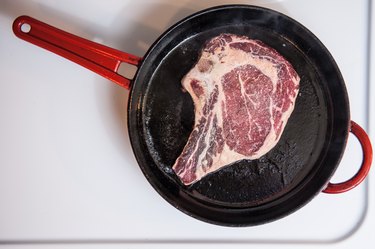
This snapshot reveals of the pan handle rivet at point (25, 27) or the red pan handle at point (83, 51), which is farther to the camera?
the pan handle rivet at point (25, 27)

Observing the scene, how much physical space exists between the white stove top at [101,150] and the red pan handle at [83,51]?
0.47 ft

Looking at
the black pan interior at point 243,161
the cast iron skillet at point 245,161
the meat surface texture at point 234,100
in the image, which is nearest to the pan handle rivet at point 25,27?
the cast iron skillet at point 245,161

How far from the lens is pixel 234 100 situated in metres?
1.21

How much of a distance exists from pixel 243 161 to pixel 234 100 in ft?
0.64

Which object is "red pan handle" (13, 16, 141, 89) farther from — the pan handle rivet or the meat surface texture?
the meat surface texture

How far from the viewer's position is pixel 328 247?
139 cm

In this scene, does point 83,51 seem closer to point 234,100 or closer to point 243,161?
point 234,100

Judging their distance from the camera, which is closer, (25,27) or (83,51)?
(83,51)

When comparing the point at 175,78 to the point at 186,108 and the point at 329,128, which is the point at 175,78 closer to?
the point at 186,108

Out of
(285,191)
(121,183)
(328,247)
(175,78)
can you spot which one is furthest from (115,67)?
(328,247)

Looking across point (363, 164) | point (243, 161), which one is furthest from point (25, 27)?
point (363, 164)

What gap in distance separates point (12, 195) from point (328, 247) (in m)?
1.01

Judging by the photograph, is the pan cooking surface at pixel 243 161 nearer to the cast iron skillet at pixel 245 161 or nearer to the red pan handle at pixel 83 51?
the cast iron skillet at pixel 245 161

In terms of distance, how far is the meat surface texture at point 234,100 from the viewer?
3.96 ft
